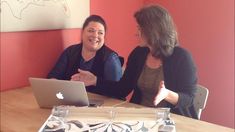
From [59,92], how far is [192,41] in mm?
1544

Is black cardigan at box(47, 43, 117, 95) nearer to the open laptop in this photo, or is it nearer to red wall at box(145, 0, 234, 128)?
the open laptop

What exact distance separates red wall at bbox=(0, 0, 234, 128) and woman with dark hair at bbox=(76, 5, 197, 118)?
482mm

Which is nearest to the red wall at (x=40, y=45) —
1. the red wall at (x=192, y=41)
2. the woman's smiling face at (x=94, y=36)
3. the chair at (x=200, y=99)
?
the red wall at (x=192, y=41)

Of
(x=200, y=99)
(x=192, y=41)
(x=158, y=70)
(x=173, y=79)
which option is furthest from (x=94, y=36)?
(x=192, y=41)

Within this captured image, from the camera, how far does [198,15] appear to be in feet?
9.13

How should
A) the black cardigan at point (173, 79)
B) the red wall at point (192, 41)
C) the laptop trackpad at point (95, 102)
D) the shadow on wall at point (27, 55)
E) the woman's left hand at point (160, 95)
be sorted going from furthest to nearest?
the red wall at point (192, 41) → the shadow on wall at point (27, 55) → the black cardigan at point (173, 79) → the laptop trackpad at point (95, 102) → the woman's left hand at point (160, 95)

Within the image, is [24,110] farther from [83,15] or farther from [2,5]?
[83,15]

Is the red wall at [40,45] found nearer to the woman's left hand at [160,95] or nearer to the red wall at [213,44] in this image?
the red wall at [213,44]

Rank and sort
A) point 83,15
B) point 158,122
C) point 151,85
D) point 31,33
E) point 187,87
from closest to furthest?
point 158,122 < point 187,87 < point 151,85 < point 31,33 < point 83,15

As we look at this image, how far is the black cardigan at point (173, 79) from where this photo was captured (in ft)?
6.22

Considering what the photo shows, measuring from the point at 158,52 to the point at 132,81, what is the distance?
0.26 metres

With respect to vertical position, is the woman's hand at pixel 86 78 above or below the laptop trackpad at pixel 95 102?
above

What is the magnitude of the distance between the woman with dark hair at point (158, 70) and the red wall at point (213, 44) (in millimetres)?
818

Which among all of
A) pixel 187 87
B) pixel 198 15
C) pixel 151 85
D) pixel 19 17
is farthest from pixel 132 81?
pixel 198 15
